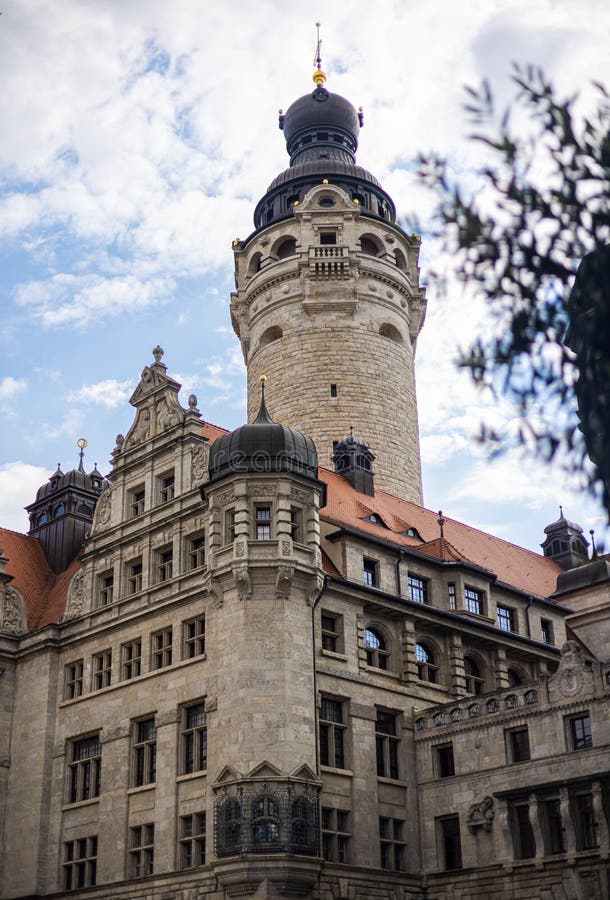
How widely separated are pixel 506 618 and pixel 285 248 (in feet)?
93.1

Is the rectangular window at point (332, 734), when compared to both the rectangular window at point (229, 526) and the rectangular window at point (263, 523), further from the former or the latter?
the rectangular window at point (229, 526)

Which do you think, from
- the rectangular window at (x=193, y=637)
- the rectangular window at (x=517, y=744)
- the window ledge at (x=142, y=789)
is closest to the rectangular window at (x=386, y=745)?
the rectangular window at (x=517, y=744)

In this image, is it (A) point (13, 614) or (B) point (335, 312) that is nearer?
(A) point (13, 614)

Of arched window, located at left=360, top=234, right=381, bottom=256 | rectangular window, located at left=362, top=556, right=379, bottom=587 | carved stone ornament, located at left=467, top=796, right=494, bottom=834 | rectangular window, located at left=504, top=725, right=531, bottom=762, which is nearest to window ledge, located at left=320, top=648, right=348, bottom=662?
rectangular window, located at left=362, top=556, right=379, bottom=587

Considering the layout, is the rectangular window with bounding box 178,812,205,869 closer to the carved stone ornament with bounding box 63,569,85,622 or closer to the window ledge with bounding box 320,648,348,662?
the window ledge with bounding box 320,648,348,662

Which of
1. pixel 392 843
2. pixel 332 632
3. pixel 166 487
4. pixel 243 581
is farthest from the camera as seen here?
pixel 166 487

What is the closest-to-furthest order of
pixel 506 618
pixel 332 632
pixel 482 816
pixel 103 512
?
1. pixel 482 816
2. pixel 332 632
3. pixel 506 618
4. pixel 103 512

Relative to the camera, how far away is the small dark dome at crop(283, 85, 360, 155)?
74938mm

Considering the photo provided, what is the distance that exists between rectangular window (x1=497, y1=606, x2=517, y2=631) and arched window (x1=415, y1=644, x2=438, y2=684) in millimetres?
4317

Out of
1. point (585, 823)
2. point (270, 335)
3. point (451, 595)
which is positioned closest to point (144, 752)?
point (451, 595)

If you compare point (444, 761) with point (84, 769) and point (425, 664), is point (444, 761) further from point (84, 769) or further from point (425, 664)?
point (84, 769)

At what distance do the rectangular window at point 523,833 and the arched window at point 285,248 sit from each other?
37.2 meters

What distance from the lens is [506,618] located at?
4831 centimetres

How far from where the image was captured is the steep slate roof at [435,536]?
4712 centimetres
